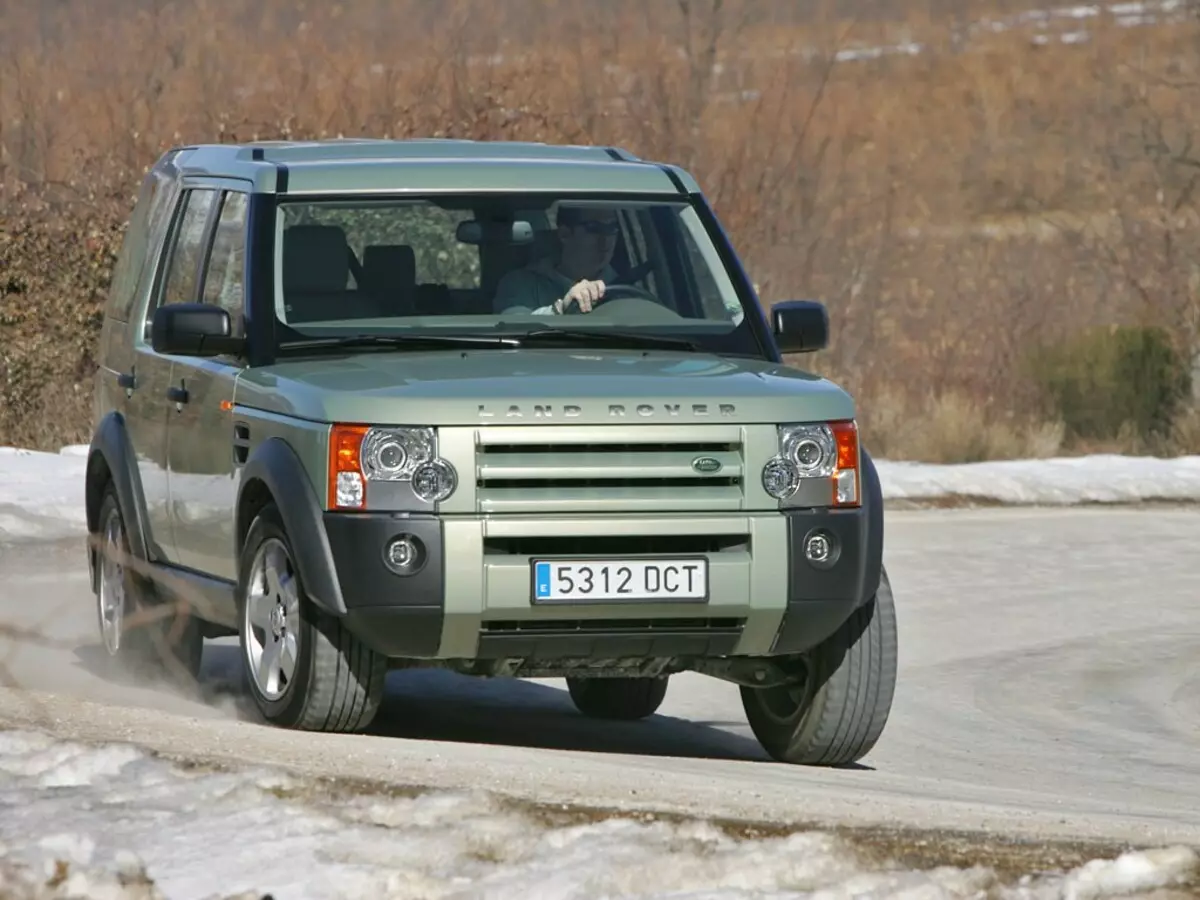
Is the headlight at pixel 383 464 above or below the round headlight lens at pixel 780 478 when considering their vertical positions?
above

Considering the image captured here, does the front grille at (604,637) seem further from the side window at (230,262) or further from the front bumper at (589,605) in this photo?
the side window at (230,262)

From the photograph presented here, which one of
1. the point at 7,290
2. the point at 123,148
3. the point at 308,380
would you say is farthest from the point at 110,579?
the point at 123,148

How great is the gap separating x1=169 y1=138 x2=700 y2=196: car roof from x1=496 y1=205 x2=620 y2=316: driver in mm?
115

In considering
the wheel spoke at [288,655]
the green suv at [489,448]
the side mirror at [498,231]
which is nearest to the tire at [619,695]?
the green suv at [489,448]

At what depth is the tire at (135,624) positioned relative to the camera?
955 centimetres

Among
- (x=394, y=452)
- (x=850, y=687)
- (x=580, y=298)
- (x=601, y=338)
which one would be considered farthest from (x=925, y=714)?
(x=394, y=452)

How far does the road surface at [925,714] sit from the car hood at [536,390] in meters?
0.93

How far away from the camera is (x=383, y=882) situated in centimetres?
519

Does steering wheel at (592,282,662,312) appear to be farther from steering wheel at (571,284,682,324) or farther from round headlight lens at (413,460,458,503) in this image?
round headlight lens at (413,460,458,503)

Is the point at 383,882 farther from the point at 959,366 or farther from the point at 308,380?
the point at 959,366

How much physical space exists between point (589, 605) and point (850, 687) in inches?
40.6

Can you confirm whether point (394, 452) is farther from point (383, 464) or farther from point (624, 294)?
point (624, 294)

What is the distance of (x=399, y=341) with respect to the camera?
26.4 ft

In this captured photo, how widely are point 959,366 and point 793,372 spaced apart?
A: 17.2 meters
